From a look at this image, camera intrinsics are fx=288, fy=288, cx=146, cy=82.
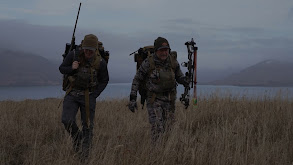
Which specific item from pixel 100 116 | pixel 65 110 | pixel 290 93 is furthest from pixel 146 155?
pixel 290 93

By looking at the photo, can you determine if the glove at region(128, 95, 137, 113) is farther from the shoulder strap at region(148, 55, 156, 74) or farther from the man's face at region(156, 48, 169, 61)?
the man's face at region(156, 48, 169, 61)

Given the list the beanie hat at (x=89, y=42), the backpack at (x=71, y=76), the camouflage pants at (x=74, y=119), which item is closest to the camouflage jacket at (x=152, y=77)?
the backpack at (x=71, y=76)

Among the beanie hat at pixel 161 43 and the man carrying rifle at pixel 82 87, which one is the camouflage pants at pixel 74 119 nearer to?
the man carrying rifle at pixel 82 87

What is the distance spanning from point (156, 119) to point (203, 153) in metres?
1.17

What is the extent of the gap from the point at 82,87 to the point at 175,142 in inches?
69.7

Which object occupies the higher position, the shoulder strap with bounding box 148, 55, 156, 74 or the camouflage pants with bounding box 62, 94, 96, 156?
the shoulder strap with bounding box 148, 55, 156, 74

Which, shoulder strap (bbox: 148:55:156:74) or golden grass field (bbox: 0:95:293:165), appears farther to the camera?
shoulder strap (bbox: 148:55:156:74)

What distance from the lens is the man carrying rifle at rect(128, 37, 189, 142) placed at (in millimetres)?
4789

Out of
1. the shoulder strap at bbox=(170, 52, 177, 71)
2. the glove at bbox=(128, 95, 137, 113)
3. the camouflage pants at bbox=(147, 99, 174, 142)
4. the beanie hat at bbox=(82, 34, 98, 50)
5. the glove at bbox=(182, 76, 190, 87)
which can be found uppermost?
the beanie hat at bbox=(82, 34, 98, 50)

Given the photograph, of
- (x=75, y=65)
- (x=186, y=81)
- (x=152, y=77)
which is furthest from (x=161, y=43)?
(x=75, y=65)

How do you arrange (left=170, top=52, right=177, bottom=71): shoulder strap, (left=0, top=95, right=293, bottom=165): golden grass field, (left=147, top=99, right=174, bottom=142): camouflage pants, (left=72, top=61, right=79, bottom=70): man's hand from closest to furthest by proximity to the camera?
(left=0, top=95, right=293, bottom=165): golden grass field → (left=72, top=61, right=79, bottom=70): man's hand → (left=147, top=99, right=174, bottom=142): camouflage pants → (left=170, top=52, right=177, bottom=71): shoulder strap

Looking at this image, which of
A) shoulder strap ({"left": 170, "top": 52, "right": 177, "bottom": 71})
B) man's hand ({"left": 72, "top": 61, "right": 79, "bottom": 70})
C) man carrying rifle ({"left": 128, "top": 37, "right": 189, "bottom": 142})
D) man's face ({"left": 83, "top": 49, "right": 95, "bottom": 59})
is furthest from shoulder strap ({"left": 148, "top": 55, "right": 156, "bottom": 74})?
man's hand ({"left": 72, "top": 61, "right": 79, "bottom": 70})

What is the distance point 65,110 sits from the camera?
4562 mm

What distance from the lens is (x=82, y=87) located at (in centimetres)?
467
